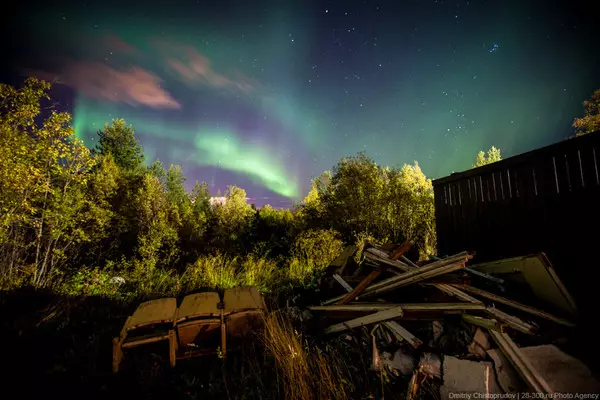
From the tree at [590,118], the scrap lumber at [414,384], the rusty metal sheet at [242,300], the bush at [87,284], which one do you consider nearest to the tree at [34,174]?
the bush at [87,284]

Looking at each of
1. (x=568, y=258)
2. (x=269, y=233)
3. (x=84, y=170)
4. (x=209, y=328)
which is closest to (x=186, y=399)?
(x=209, y=328)

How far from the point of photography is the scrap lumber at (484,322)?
272 cm

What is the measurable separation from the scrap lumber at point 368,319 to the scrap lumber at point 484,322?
0.75m

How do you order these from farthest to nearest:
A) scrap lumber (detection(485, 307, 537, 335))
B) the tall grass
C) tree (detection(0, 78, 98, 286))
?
tree (detection(0, 78, 98, 286)) < scrap lumber (detection(485, 307, 537, 335)) < the tall grass

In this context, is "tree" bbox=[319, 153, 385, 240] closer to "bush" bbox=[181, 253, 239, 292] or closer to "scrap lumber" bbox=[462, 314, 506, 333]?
"bush" bbox=[181, 253, 239, 292]

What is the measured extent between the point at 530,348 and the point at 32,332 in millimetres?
6185

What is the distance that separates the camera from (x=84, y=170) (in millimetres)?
6789

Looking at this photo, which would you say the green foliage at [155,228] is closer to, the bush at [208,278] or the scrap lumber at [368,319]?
the bush at [208,278]

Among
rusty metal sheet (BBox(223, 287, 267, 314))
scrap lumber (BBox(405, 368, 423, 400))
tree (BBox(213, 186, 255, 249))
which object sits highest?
tree (BBox(213, 186, 255, 249))

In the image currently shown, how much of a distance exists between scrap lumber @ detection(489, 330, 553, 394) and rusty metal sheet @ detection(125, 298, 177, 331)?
392 cm

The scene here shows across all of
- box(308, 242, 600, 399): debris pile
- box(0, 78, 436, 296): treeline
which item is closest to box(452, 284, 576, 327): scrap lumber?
box(308, 242, 600, 399): debris pile

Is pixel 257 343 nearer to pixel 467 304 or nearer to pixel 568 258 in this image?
pixel 467 304

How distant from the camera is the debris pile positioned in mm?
2434

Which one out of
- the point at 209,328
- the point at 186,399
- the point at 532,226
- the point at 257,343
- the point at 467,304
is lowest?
the point at 186,399
